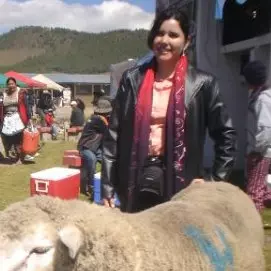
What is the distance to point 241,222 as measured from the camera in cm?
267

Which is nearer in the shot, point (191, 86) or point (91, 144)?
point (191, 86)

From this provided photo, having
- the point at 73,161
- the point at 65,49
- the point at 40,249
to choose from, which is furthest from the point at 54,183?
the point at 65,49

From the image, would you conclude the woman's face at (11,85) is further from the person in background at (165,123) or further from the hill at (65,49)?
the hill at (65,49)

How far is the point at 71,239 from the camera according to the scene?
1.74m

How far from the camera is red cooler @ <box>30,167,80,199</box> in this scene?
6086 mm

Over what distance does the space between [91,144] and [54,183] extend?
1.50 m

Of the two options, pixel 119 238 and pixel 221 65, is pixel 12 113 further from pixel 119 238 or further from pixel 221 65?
pixel 119 238

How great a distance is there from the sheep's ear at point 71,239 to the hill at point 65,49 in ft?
335

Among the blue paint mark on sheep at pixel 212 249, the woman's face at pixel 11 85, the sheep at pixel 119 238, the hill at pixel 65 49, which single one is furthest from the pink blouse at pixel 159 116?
the hill at pixel 65 49

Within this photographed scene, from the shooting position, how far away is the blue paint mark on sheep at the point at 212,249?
7.36 ft

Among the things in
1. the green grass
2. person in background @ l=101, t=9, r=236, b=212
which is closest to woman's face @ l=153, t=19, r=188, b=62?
person in background @ l=101, t=9, r=236, b=212

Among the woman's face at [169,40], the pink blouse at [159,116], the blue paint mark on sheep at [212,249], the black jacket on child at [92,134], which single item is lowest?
the black jacket on child at [92,134]

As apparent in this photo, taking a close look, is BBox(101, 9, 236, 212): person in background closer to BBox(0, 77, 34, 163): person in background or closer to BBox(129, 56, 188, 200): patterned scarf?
BBox(129, 56, 188, 200): patterned scarf

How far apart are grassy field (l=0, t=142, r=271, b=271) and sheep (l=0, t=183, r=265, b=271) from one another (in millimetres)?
2140
